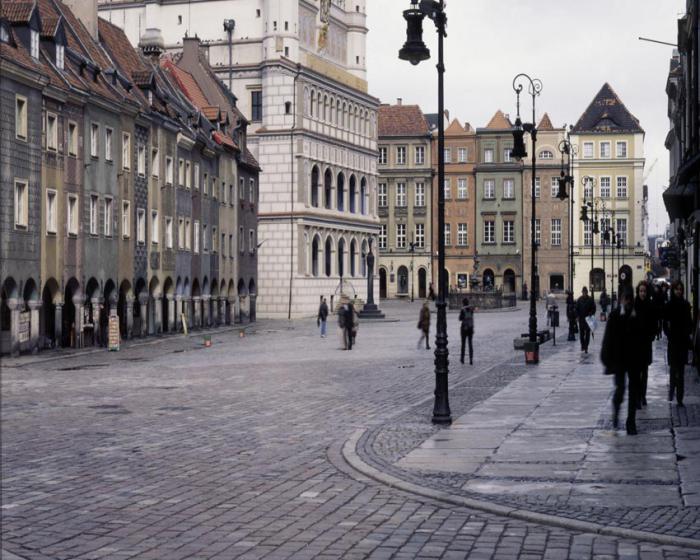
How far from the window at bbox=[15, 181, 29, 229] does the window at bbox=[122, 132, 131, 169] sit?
35.9ft

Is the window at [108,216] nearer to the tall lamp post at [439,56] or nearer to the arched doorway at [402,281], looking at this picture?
the tall lamp post at [439,56]

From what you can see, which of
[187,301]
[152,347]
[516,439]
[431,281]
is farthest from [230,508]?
[431,281]

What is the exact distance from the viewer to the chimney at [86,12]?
185ft

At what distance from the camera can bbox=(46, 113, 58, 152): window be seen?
149 ft

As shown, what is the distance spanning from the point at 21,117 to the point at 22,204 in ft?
9.52

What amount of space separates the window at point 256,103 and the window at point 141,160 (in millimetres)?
37290

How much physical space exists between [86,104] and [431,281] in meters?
87.5

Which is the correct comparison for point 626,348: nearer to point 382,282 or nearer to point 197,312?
point 197,312

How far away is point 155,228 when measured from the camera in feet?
194

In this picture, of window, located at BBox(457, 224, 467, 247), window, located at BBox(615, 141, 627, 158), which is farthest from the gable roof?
window, located at BBox(457, 224, 467, 247)

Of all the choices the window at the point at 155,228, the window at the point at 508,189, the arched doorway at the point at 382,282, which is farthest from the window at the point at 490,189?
the window at the point at 155,228

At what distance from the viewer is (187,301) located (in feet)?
214

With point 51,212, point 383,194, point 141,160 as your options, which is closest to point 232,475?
point 51,212

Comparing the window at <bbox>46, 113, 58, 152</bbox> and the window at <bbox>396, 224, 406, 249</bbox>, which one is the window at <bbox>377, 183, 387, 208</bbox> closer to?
the window at <bbox>396, 224, 406, 249</bbox>
